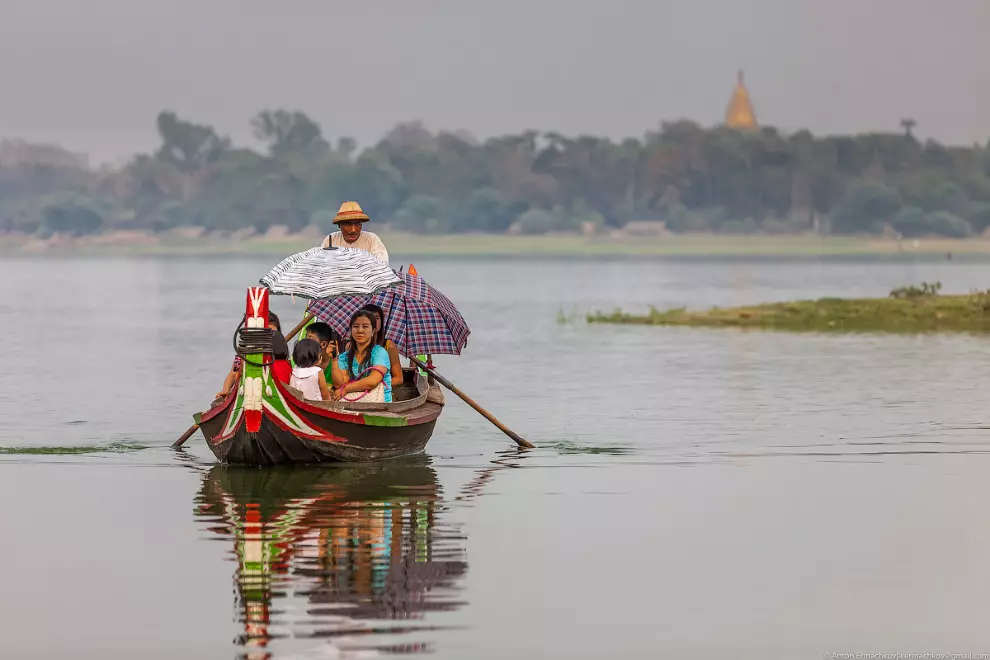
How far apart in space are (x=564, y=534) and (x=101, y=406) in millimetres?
13535

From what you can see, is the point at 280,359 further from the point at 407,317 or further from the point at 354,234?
the point at 407,317

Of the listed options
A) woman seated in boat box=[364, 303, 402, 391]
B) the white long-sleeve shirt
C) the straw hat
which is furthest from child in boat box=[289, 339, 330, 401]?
the straw hat

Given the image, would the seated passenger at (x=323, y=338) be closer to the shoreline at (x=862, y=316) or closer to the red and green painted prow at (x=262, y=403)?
the red and green painted prow at (x=262, y=403)

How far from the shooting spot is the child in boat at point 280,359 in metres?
16.7

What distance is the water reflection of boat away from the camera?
1168 centimetres

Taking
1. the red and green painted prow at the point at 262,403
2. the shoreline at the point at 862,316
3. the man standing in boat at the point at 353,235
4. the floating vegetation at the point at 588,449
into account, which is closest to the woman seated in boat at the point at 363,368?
the red and green painted prow at the point at 262,403

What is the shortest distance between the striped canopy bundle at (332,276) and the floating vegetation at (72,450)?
356cm

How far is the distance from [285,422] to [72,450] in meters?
4.45

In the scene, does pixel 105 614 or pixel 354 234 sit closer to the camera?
pixel 105 614

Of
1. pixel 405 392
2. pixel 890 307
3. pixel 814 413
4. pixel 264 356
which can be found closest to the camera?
pixel 264 356

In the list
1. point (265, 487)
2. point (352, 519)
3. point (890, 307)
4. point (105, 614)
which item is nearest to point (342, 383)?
point (265, 487)

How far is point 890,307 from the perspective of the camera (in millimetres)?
44875

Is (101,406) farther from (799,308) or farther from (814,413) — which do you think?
(799,308)

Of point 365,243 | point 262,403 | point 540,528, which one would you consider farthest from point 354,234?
point 540,528
